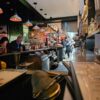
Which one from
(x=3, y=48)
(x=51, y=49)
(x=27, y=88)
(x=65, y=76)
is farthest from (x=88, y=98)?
(x=51, y=49)

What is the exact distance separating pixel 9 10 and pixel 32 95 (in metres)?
8.67

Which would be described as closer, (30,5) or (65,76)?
(65,76)

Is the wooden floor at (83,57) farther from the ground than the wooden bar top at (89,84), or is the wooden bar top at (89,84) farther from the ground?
the wooden bar top at (89,84)

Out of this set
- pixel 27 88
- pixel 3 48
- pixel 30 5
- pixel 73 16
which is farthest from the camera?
pixel 73 16

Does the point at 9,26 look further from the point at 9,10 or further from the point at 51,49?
the point at 51,49

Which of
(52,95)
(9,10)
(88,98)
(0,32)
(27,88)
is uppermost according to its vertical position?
(9,10)

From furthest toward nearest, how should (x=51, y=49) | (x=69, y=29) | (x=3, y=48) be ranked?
1. (x=69, y=29)
2. (x=51, y=49)
3. (x=3, y=48)

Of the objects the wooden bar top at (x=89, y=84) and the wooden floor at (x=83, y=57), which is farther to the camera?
the wooden floor at (x=83, y=57)

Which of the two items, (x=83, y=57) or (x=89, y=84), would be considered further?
(x=83, y=57)

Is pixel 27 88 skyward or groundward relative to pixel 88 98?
groundward

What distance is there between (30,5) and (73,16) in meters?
5.02

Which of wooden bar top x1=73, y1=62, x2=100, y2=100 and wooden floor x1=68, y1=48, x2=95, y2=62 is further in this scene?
wooden floor x1=68, y1=48, x2=95, y2=62

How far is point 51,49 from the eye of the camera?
8961mm

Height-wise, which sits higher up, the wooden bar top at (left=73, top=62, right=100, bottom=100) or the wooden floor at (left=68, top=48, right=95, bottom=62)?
the wooden bar top at (left=73, top=62, right=100, bottom=100)
